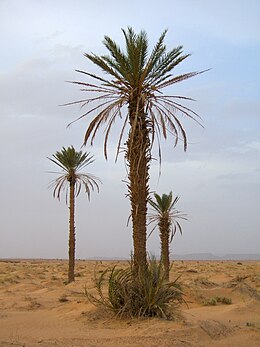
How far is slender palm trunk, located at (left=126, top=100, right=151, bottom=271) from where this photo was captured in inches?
475

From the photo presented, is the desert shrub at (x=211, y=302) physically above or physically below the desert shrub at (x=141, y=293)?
below

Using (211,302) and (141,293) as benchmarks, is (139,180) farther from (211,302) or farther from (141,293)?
(211,302)

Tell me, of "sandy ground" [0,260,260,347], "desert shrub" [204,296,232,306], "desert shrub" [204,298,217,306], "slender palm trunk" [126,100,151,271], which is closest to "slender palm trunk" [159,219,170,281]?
"desert shrub" [204,296,232,306]

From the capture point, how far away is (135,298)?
37.0ft

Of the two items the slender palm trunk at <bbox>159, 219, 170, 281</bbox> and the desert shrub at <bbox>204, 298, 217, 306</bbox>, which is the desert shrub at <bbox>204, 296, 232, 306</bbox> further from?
the slender palm trunk at <bbox>159, 219, 170, 281</bbox>

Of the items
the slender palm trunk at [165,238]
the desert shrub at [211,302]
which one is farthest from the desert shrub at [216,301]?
the slender palm trunk at [165,238]

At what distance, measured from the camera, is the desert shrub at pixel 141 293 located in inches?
438

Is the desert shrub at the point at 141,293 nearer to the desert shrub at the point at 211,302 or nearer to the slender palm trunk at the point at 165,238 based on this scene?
the desert shrub at the point at 211,302

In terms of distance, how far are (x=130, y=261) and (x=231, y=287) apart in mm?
10217

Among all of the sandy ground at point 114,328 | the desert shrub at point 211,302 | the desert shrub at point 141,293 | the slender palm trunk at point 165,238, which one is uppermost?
the slender palm trunk at point 165,238

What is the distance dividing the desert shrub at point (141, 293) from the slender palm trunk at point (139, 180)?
37 centimetres

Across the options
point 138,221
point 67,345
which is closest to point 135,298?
point 138,221

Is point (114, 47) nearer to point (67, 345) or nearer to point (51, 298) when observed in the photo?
point (67, 345)

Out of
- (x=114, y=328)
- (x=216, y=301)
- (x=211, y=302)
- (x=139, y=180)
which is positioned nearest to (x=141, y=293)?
(x=114, y=328)
